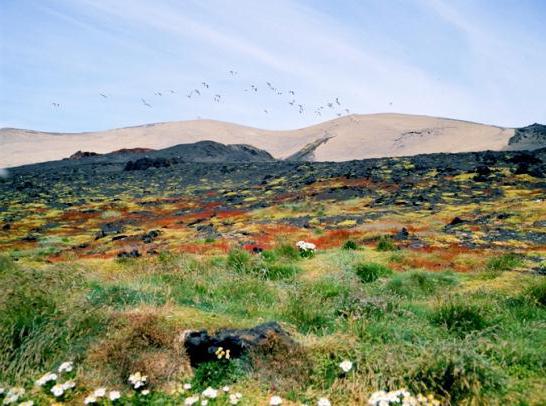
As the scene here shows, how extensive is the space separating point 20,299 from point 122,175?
6472 cm

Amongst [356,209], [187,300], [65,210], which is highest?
[187,300]

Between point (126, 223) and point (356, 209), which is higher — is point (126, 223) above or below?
below

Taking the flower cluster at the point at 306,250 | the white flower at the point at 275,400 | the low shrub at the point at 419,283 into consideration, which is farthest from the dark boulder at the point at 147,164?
the white flower at the point at 275,400

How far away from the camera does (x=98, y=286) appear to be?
9156 mm

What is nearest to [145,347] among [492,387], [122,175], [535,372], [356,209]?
[492,387]

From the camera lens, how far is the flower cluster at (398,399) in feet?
16.3

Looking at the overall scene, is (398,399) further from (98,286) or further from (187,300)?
(98,286)

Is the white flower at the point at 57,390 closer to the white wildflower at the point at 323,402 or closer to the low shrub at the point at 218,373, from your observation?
the low shrub at the point at 218,373

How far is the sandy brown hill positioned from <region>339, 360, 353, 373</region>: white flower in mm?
82701

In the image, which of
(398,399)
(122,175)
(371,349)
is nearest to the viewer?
(398,399)

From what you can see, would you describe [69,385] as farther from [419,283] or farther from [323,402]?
[419,283]

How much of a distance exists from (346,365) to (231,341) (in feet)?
5.59

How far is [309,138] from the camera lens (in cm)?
13188

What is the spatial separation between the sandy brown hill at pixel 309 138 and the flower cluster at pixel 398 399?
272ft
